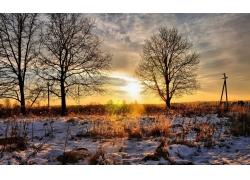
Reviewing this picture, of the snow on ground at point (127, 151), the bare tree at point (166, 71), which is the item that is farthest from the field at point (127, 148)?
the bare tree at point (166, 71)

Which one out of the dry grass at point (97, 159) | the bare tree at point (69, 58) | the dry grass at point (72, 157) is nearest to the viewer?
the dry grass at point (97, 159)

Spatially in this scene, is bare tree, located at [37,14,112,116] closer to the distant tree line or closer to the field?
the distant tree line

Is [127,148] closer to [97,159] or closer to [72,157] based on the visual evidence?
[97,159]

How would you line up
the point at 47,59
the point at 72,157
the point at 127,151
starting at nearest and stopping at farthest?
the point at 72,157, the point at 127,151, the point at 47,59

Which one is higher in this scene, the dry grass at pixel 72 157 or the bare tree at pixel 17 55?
the bare tree at pixel 17 55

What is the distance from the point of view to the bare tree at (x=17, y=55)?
1283cm

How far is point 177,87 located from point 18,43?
1343 centimetres

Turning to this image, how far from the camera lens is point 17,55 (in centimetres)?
1372

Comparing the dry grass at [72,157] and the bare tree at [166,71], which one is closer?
the dry grass at [72,157]

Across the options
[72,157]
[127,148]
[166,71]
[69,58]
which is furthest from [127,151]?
[166,71]

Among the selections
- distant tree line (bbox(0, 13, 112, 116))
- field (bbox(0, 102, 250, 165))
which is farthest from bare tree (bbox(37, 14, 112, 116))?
field (bbox(0, 102, 250, 165))

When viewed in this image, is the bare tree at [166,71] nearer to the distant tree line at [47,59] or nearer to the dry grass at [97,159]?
the distant tree line at [47,59]

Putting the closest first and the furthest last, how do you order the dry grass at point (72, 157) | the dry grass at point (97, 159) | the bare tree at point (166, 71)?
the dry grass at point (97, 159)
the dry grass at point (72, 157)
the bare tree at point (166, 71)
